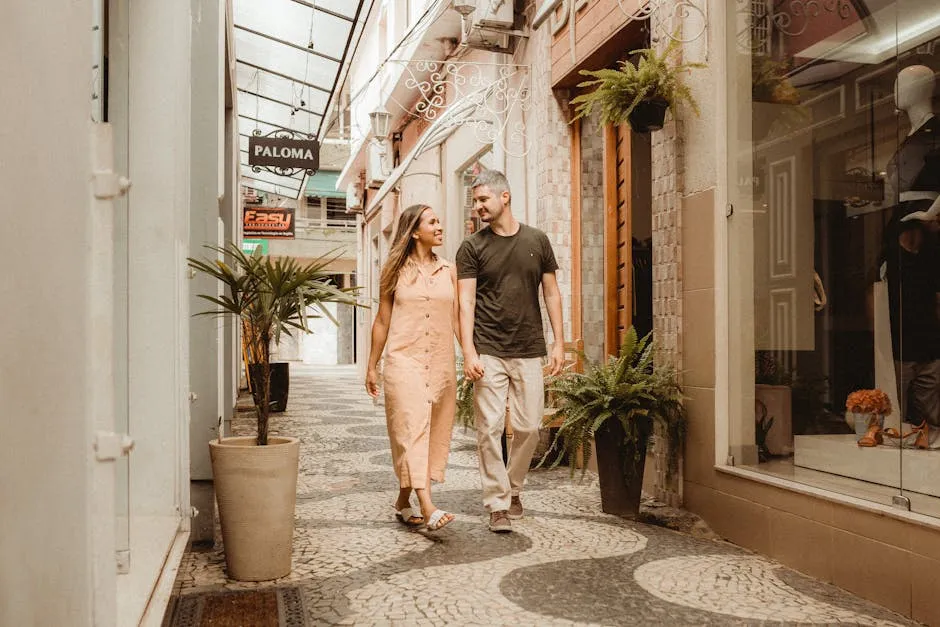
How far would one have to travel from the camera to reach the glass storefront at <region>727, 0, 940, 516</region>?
3.96 meters

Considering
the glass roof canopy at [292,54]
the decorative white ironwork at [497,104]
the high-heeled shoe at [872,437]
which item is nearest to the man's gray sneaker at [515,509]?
the high-heeled shoe at [872,437]

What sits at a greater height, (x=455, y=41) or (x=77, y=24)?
(x=455, y=41)

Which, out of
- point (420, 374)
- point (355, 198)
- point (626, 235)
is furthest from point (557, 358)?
point (355, 198)

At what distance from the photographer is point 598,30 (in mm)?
6816

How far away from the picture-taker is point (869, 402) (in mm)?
4262

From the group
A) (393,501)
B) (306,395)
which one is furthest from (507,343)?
(306,395)

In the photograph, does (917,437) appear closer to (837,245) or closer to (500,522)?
(837,245)

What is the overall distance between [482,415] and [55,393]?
3613 millimetres

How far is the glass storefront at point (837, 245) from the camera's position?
3.96 m

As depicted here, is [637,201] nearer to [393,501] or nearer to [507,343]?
[507,343]

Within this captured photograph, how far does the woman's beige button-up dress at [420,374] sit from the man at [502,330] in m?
0.17

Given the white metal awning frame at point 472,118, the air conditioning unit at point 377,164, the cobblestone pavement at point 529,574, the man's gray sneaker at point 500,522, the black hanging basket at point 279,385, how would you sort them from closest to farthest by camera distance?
the cobblestone pavement at point 529,574
the man's gray sneaker at point 500,522
the white metal awning frame at point 472,118
the black hanging basket at point 279,385
the air conditioning unit at point 377,164

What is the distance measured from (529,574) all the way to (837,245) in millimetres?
2390

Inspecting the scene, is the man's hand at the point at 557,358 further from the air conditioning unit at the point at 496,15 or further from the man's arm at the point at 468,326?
the air conditioning unit at the point at 496,15
